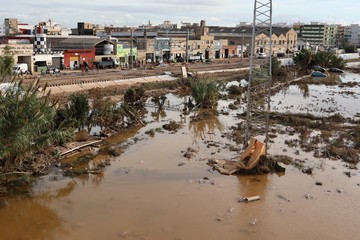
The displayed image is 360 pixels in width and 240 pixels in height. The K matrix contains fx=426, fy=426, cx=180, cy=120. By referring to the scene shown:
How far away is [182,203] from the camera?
1301 centimetres

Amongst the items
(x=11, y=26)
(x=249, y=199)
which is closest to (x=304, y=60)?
(x=11, y=26)

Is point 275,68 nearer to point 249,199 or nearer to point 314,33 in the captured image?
point 249,199

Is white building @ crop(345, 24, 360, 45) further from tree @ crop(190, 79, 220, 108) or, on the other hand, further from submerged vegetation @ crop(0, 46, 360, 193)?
tree @ crop(190, 79, 220, 108)

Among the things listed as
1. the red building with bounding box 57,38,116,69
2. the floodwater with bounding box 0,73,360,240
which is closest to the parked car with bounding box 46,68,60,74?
the red building with bounding box 57,38,116,69

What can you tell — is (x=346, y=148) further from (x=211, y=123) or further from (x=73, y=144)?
(x=73, y=144)

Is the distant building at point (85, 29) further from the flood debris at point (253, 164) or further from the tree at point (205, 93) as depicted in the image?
the flood debris at point (253, 164)

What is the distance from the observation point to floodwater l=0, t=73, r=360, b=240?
11.3 metres

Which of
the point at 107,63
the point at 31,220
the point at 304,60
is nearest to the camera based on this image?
the point at 31,220

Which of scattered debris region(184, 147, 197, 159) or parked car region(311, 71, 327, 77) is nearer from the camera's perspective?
scattered debris region(184, 147, 197, 159)

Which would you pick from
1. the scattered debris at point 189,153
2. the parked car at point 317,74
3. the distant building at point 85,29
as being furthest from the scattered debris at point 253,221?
the distant building at point 85,29

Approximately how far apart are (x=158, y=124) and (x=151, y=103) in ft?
23.5

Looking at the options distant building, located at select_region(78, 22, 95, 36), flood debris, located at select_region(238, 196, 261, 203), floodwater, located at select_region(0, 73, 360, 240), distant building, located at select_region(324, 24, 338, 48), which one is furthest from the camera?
distant building, located at select_region(324, 24, 338, 48)

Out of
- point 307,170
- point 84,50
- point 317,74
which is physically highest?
point 84,50

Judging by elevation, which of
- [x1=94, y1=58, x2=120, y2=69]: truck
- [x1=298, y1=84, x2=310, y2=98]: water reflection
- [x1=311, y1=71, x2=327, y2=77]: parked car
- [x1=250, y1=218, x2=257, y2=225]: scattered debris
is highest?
[x1=94, y1=58, x2=120, y2=69]: truck
